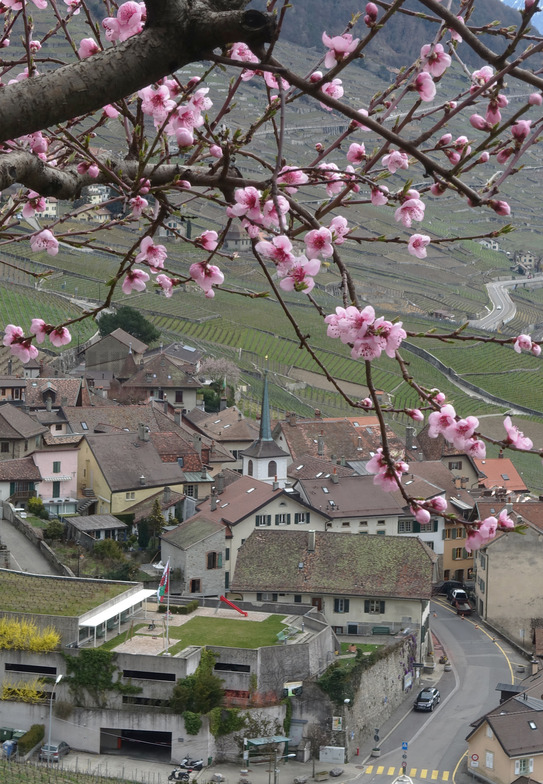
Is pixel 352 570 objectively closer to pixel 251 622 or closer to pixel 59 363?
pixel 251 622

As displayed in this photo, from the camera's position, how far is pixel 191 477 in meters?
56.7

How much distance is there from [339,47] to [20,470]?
4986 cm

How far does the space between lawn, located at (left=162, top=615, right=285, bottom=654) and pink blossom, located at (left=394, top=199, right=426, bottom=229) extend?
33744 mm

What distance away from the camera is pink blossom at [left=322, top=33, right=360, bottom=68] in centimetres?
499

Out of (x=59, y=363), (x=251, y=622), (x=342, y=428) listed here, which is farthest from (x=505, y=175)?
(x=59, y=363)

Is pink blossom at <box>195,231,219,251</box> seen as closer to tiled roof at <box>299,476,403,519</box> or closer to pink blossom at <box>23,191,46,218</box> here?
pink blossom at <box>23,191,46,218</box>

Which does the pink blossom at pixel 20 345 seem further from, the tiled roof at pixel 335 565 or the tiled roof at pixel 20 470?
the tiled roof at pixel 20 470

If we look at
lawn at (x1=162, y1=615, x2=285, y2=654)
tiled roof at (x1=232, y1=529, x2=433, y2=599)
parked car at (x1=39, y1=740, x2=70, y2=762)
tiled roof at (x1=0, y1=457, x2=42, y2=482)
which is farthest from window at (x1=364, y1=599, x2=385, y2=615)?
tiled roof at (x1=0, y1=457, x2=42, y2=482)

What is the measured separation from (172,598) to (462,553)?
18.4 meters

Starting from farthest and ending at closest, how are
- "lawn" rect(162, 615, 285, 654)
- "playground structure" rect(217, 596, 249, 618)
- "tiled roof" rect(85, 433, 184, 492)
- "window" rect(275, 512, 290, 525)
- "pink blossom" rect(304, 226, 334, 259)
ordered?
"tiled roof" rect(85, 433, 184, 492) → "window" rect(275, 512, 290, 525) → "playground structure" rect(217, 596, 249, 618) → "lawn" rect(162, 615, 285, 654) → "pink blossom" rect(304, 226, 334, 259)

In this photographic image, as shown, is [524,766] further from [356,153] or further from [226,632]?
[356,153]

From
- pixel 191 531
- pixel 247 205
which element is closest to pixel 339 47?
pixel 247 205

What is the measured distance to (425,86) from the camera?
537 cm

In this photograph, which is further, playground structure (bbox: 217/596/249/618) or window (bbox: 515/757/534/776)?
playground structure (bbox: 217/596/249/618)
